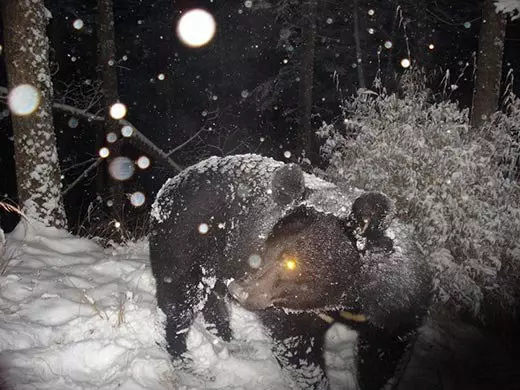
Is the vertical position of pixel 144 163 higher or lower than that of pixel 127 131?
lower

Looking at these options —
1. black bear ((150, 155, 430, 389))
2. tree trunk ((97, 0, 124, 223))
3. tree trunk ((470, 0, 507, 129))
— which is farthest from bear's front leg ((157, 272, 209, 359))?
tree trunk ((97, 0, 124, 223))

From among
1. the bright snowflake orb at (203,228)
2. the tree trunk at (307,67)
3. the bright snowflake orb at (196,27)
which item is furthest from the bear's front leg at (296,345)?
the bright snowflake orb at (196,27)

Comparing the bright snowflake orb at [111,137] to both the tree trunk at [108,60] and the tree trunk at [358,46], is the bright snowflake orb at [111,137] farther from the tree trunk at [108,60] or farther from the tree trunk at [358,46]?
the tree trunk at [358,46]

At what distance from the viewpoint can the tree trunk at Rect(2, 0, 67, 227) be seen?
14.3 feet

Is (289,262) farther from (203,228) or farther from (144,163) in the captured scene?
(144,163)

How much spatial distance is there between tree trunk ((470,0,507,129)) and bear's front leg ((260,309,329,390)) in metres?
4.58

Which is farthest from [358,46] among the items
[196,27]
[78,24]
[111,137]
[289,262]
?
[289,262]

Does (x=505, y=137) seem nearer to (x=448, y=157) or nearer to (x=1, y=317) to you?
(x=448, y=157)

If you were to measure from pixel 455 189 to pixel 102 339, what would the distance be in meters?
3.63

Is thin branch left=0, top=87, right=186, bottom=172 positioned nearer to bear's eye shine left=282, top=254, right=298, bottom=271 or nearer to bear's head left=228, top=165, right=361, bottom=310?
bear's head left=228, top=165, right=361, bottom=310

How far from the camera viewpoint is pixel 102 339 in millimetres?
2754

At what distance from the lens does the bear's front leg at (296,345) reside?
2.57 m

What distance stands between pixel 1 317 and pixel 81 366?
0.75m

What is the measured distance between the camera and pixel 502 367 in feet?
11.2
